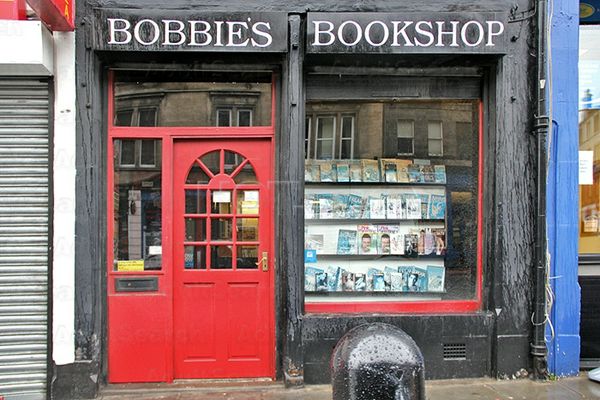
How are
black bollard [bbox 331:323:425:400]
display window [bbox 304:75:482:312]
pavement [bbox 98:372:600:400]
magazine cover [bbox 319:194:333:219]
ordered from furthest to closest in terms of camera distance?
magazine cover [bbox 319:194:333:219]
display window [bbox 304:75:482:312]
pavement [bbox 98:372:600:400]
black bollard [bbox 331:323:425:400]

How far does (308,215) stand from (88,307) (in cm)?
263

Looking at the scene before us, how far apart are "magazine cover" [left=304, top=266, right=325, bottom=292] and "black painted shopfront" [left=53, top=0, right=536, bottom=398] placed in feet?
0.06

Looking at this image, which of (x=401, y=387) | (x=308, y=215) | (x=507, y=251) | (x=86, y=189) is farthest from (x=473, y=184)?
(x=86, y=189)

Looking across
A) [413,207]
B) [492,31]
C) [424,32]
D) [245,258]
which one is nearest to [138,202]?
[245,258]

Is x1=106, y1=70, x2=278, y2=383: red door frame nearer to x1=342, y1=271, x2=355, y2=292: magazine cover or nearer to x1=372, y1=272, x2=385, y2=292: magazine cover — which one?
x1=342, y1=271, x2=355, y2=292: magazine cover

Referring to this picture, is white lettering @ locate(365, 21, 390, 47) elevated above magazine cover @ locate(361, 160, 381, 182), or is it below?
above

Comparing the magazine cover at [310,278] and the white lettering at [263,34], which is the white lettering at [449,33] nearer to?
the white lettering at [263,34]

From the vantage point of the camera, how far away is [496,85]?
5.54 meters

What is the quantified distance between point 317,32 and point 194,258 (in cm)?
281

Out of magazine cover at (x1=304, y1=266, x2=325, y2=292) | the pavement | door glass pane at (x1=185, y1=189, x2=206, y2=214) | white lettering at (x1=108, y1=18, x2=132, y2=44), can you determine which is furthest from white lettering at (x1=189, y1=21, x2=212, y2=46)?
the pavement

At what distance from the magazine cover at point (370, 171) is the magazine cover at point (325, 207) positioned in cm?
51

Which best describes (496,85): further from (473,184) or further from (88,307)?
(88,307)

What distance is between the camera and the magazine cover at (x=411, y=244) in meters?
6.08

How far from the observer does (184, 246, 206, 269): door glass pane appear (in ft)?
18.3
